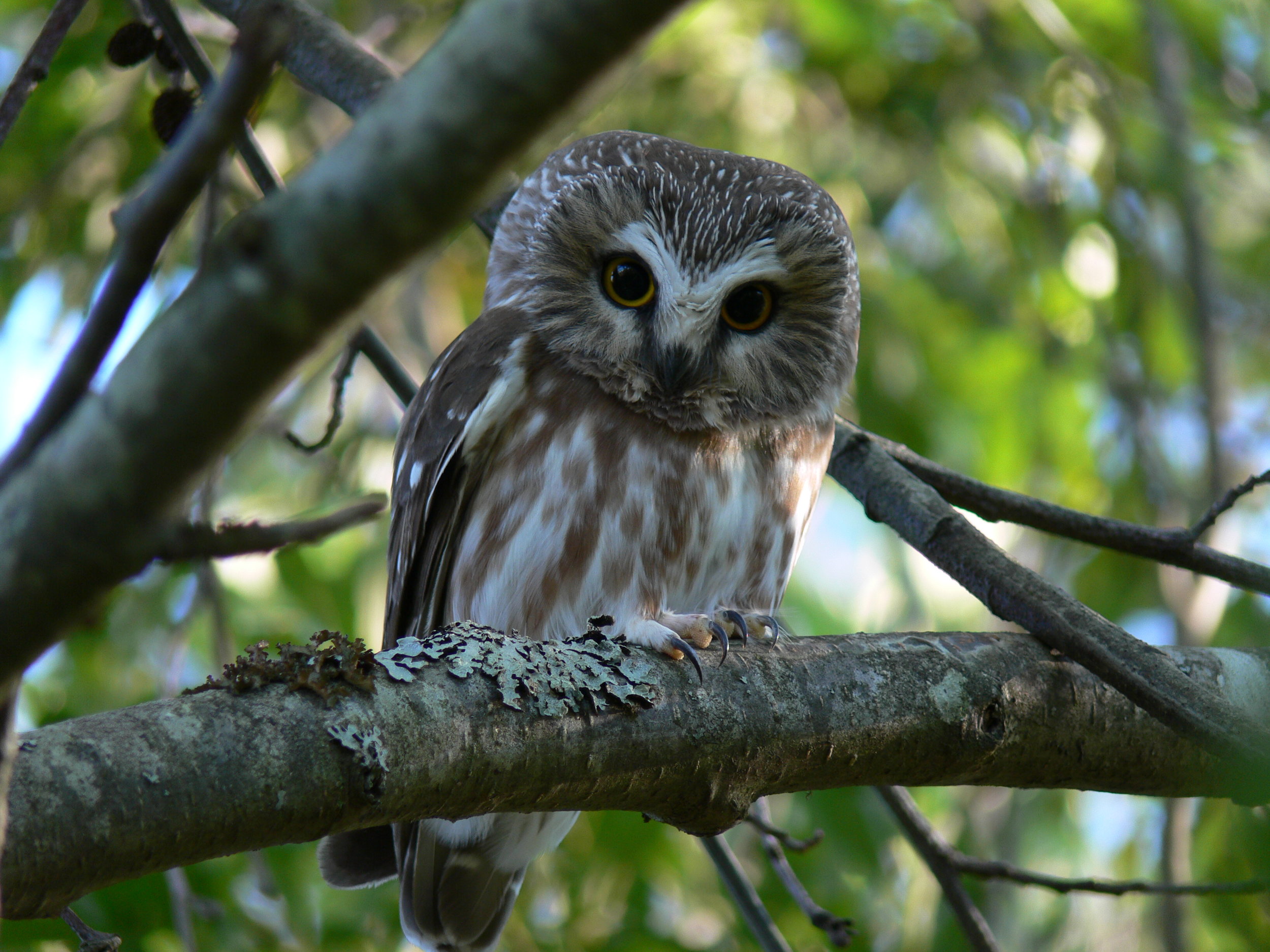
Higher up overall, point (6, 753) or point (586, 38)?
point (586, 38)

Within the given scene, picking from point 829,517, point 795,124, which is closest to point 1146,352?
point 795,124

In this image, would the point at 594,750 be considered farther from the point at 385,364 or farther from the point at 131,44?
the point at 131,44

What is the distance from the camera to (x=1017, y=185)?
15.0ft

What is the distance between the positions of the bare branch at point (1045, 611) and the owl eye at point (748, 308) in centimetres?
49

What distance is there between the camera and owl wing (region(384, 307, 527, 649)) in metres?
2.70

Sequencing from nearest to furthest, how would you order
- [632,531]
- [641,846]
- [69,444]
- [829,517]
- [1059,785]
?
[69,444] < [1059,785] < [632,531] < [641,846] < [829,517]

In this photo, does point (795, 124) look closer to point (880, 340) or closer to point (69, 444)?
point (880, 340)

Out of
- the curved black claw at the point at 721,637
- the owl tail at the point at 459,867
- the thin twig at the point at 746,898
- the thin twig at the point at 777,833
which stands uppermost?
the curved black claw at the point at 721,637

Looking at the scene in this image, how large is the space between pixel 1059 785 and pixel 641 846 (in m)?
1.45

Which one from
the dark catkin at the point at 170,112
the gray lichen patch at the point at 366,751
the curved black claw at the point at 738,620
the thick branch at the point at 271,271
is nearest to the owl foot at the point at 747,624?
the curved black claw at the point at 738,620

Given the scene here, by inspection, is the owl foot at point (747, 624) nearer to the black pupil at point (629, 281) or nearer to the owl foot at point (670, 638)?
the owl foot at point (670, 638)

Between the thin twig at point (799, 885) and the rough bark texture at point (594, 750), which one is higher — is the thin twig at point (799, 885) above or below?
below

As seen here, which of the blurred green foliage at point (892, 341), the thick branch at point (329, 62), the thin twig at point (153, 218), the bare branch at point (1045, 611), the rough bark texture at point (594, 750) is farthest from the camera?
the blurred green foliage at point (892, 341)

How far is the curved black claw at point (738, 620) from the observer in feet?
7.30
